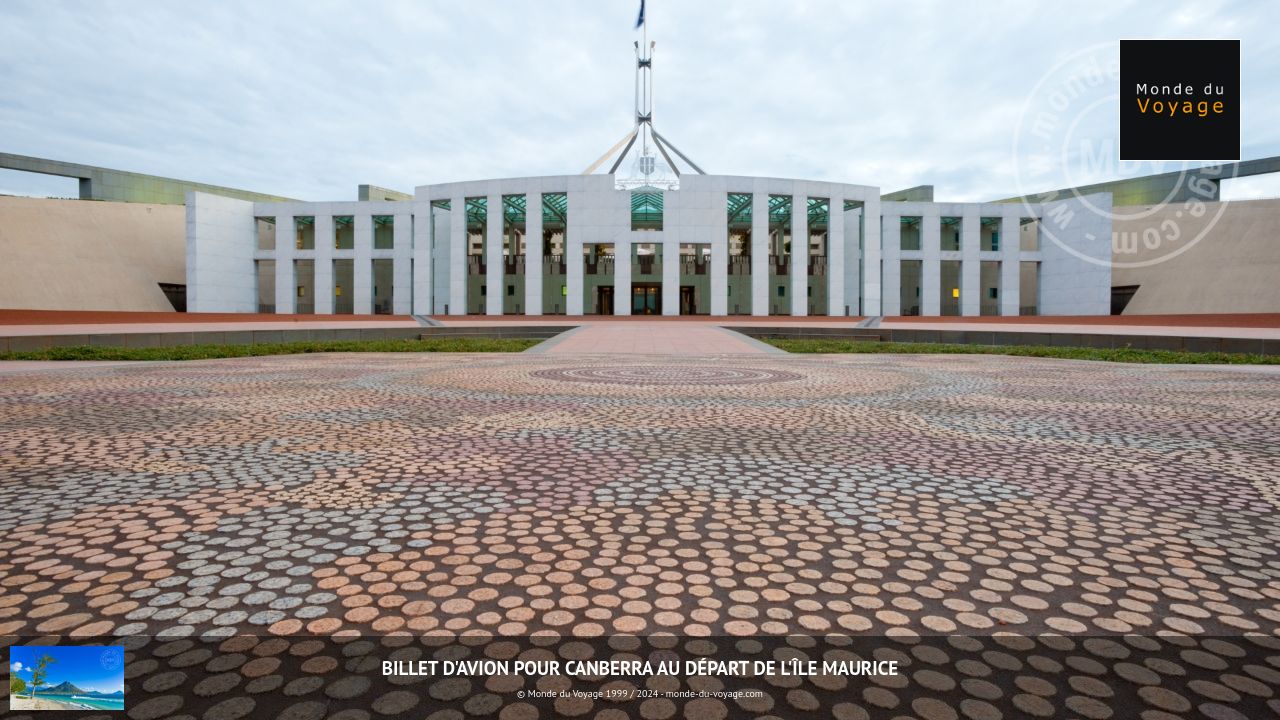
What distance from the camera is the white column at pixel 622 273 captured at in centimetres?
4422

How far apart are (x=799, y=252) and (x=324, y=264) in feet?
114

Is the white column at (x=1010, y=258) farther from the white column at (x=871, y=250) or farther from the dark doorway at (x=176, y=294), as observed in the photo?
the dark doorway at (x=176, y=294)

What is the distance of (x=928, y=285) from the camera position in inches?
1921

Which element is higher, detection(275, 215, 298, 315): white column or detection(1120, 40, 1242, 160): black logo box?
detection(1120, 40, 1242, 160): black logo box

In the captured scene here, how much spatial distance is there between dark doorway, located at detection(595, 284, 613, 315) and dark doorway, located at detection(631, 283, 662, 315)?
2011mm

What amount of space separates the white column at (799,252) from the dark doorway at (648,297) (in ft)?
36.7

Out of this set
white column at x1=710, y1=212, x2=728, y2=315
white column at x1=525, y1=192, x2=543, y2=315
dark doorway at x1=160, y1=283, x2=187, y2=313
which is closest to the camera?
white column at x1=710, y1=212, x2=728, y2=315

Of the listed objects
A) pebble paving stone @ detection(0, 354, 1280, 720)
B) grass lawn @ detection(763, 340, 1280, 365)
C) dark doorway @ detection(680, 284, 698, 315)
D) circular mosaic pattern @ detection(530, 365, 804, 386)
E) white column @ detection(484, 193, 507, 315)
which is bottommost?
pebble paving stone @ detection(0, 354, 1280, 720)

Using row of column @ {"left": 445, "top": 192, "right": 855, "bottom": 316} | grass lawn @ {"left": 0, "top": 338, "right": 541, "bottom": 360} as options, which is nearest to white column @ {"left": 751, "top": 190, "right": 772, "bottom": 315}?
row of column @ {"left": 445, "top": 192, "right": 855, "bottom": 316}

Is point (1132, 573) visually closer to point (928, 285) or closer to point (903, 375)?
point (903, 375)

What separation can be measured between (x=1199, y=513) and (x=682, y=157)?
52.6 metres

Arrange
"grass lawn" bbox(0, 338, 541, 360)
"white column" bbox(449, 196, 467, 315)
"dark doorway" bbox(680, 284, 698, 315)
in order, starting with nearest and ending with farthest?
"grass lawn" bbox(0, 338, 541, 360), "white column" bbox(449, 196, 467, 315), "dark doorway" bbox(680, 284, 698, 315)

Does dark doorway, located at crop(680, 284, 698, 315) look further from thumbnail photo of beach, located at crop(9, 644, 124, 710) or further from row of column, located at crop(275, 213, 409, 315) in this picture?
thumbnail photo of beach, located at crop(9, 644, 124, 710)

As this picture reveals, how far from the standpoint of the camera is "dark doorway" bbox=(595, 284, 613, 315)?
171 ft
